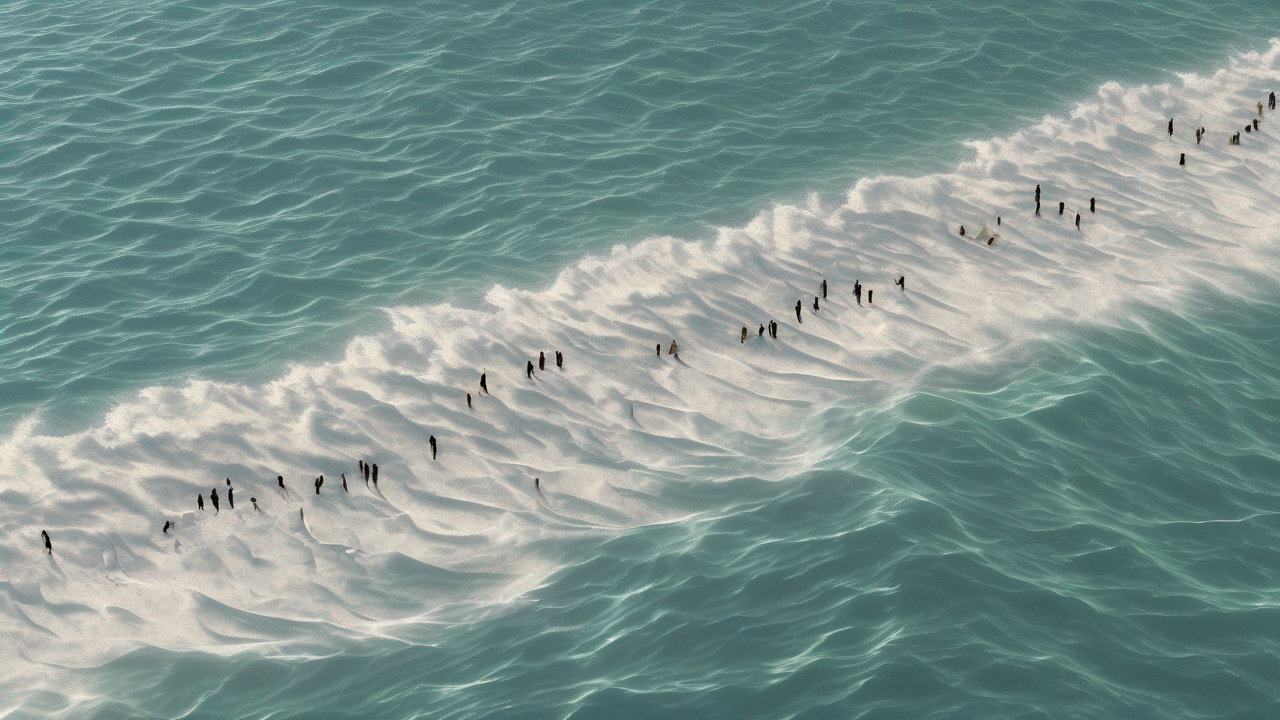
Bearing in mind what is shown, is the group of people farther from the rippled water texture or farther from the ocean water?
the rippled water texture

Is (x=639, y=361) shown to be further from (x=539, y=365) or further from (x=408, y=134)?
(x=408, y=134)

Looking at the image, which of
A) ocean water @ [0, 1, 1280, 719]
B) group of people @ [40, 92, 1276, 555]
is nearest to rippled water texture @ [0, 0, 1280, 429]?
ocean water @ [0, 1, 1280, 719]

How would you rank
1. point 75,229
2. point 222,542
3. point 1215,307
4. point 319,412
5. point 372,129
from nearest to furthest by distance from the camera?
point 222,542
point 319,412
point 1215,307
point 75,229
point 372,129

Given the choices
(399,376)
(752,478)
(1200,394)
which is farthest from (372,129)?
(1200,394)

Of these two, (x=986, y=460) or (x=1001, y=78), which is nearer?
(x=986, y=460)

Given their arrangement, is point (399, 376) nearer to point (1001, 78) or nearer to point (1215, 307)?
point (1215, 307)

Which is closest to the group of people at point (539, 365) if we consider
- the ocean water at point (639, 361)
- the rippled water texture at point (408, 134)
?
the ocean water at point (639, 361)

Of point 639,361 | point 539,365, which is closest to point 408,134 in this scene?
point 539,365
